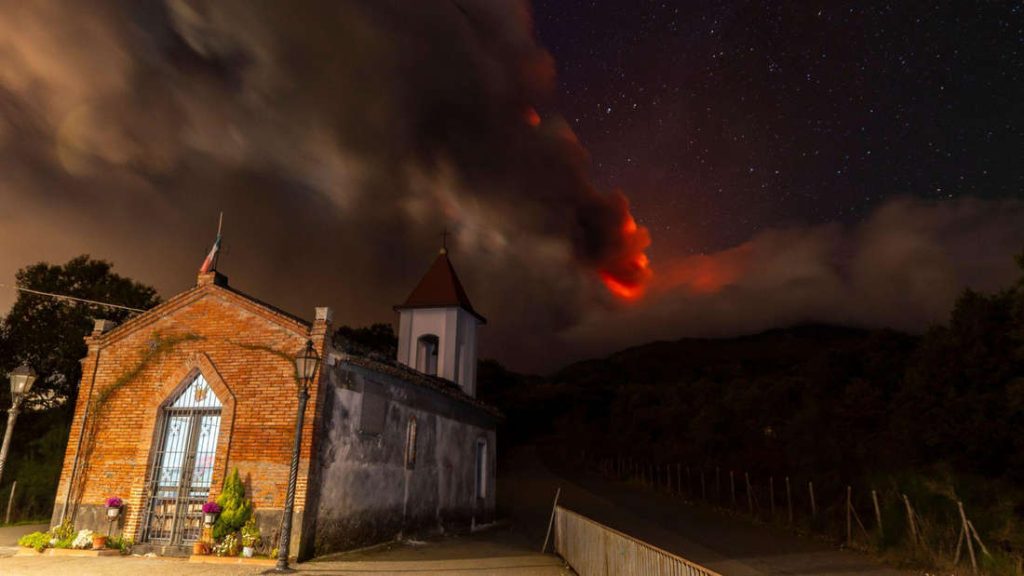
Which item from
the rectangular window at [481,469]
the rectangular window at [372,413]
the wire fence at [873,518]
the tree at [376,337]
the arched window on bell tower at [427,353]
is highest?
the tree at [376,337]

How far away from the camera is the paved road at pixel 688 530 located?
49.2ft

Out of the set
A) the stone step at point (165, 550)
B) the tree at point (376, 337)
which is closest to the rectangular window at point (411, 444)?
the stone step at point (165, 550)

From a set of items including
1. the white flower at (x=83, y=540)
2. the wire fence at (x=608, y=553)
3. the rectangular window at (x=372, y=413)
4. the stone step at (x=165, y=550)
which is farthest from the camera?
the rectangular window at (x=372, y=413)

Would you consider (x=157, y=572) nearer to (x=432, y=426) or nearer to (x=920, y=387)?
(x=432, y=426)

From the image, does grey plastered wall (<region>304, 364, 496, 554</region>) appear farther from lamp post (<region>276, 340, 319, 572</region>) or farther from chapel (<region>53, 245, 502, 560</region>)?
lamp post (<region>276, 340, 319, 572</region>)

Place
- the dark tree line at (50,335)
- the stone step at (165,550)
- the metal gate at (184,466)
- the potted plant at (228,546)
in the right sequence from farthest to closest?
the dark tree line at (50,335) → the metal gate at (184,466) → the stone step at (165,550) → the potted plant at (228,546)

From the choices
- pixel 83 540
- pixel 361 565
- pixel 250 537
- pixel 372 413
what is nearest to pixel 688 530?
pixel 372 413

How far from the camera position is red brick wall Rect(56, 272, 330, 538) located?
13.9 meters

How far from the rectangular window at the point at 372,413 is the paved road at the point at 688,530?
647 cm

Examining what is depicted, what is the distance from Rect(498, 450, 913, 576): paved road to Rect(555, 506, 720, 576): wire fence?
3.47 m

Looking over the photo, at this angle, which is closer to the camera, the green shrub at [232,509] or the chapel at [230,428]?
the green shrub at [232,509]

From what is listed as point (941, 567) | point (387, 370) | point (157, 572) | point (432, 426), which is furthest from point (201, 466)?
point (941, 567)

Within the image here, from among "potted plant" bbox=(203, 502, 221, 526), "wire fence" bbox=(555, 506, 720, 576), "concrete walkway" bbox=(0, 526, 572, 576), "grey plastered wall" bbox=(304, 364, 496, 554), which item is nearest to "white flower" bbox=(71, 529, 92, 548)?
"concrete walkway" bbox=(0, 526, 572, 576)

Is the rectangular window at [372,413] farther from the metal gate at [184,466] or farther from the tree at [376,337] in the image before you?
the tree at [376,337]
